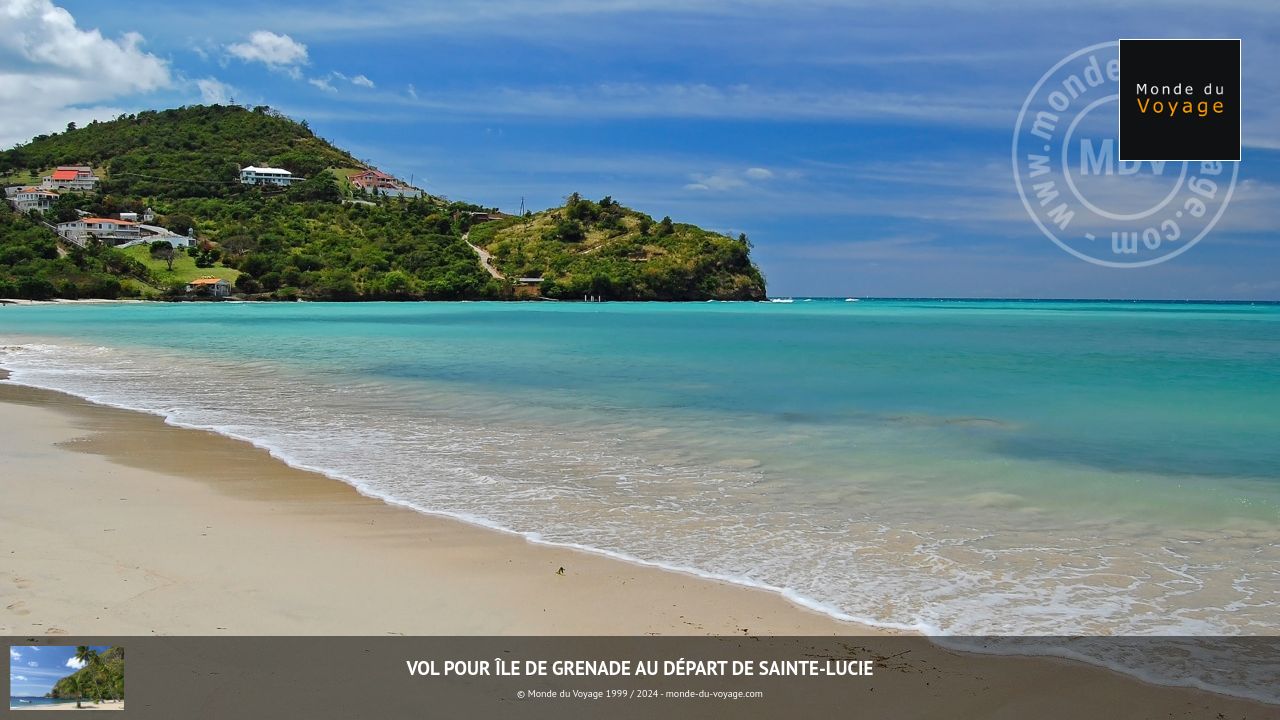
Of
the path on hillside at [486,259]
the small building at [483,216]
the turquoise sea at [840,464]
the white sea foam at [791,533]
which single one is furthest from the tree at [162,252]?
the white sea foam at [791,533]

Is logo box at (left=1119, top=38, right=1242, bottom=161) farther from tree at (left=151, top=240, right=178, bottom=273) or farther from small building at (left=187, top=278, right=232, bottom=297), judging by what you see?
tree at (left=151, top=240, right=178, bottom=273)

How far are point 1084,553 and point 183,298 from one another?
8677cm

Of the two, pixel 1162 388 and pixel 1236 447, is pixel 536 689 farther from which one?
pixel 1162 388

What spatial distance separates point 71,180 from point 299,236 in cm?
3593

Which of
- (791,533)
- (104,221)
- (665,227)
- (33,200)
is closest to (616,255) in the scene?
(665,227)

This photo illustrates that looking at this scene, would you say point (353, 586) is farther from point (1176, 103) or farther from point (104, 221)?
point (104, 221)

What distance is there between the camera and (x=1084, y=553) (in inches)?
226

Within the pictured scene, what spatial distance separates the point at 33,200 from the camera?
9706 centimetres

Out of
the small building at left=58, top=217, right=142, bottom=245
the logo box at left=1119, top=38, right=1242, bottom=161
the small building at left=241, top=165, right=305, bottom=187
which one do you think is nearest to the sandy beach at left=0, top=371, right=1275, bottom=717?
the logo box at left=1119, top=38, right=1242, bottom=161

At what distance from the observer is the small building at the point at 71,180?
107 metres

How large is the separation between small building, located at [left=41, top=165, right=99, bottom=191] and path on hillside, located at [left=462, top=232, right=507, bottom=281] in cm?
4786

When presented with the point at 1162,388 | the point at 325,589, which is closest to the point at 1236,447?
the point at 1162,388

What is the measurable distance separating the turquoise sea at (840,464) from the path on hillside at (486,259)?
92.8 m

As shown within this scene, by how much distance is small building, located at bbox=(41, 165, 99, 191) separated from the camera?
107 meters
